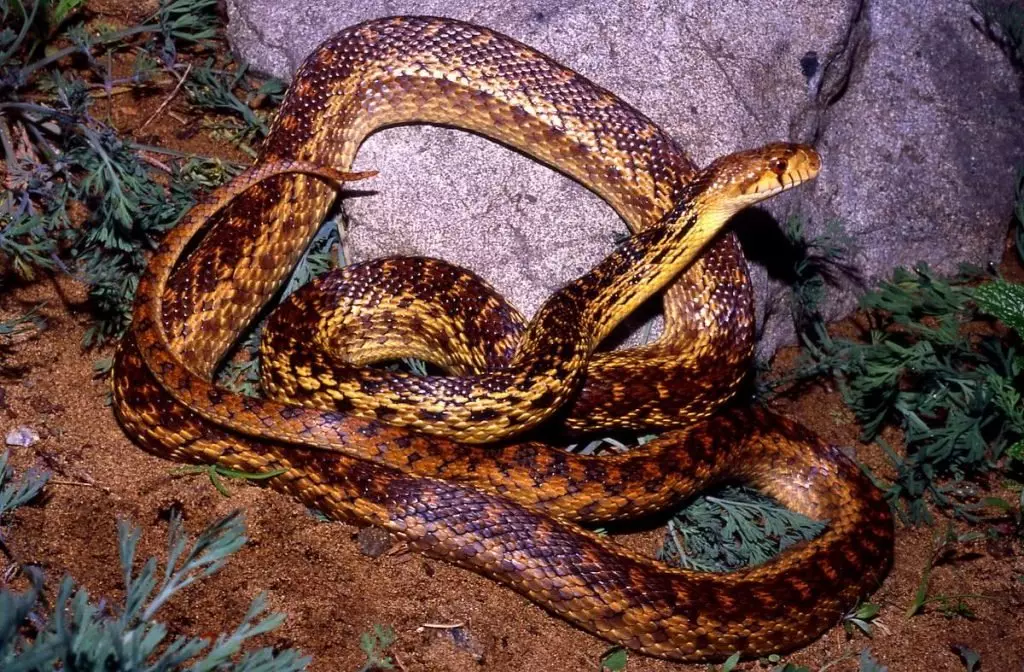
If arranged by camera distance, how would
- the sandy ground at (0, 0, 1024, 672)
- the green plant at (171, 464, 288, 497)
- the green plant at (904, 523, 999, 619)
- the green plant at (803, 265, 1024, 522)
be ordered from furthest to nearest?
the green plant at (803, 265, 1024, 522), the green plant at (904, 523, 999, 619), the green plant at (171, 464, 288, 497), the sandy ground at (0, 0, 1024, 672)

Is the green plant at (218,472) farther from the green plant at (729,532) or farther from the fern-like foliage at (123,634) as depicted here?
the green plant at (729,532)

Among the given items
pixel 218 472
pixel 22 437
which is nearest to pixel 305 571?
pixel 218 472

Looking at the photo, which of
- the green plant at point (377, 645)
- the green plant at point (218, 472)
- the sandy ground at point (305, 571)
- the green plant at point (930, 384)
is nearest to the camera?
the green plant at point (377, 645)

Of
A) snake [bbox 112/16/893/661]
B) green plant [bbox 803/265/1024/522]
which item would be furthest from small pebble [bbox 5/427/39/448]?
green plant [bbox 803/265/1024/522]

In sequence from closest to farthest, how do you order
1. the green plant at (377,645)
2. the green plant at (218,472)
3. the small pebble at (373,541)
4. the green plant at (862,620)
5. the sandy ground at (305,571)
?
1. the green plant at (377,645)
2. the sandy ground at (305,571)
3. the small pebble at (373,541)
4. the green plant at (218,472)
5. the green plant at (862,620)

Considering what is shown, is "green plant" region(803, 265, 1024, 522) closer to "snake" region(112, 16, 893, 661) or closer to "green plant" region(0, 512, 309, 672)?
"snake" region(112, 16, 893, 661)

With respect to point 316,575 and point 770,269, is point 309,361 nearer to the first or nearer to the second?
point 316,575

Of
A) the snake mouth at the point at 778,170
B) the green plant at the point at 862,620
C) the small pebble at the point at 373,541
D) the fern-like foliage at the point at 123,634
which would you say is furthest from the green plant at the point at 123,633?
the snake mouth at the point at 778,170

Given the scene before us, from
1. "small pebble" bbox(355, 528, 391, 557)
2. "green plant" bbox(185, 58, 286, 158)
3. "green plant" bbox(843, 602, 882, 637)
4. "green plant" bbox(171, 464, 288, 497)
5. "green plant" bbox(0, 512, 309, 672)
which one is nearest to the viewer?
"green plant" bbox(0, 512, 309, 672)

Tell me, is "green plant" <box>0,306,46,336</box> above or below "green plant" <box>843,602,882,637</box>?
below
